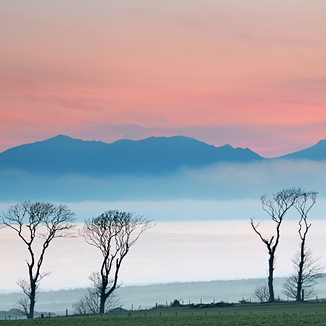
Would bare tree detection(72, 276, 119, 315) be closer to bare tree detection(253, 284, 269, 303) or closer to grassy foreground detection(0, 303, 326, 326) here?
grassy foreground detection(0, 303, 326, 326)

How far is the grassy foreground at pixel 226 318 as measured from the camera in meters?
40.7

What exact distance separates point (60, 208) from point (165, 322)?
25.2 metres

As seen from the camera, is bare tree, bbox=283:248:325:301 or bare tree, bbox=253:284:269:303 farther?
bare tree, bbox=253:284:269:303

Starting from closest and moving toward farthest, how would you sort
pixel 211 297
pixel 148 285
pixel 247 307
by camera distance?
pixel 247 307, pixel 211 297, pixel 148 285

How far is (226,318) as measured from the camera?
44250 mm

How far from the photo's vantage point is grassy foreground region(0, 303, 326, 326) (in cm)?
4071

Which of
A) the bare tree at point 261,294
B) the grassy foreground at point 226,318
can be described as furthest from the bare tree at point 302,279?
the grassy foreground at point 226,318

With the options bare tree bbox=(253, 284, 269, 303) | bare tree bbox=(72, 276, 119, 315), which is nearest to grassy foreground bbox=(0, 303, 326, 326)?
bare tree bbox=(253, 284, 269, 303)

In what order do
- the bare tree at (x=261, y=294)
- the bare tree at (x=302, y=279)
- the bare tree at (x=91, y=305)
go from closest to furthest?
the bare tree at (x=302, y=279)
the bare tree at (x=91, y=305)
the bare tree at (x=261, y=294)

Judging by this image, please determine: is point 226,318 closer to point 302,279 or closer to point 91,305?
point 302,279

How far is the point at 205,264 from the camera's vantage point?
175500 mm

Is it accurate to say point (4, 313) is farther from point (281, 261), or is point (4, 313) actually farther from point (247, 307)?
point (281, 261)

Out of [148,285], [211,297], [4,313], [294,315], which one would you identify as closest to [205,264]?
[148,285]

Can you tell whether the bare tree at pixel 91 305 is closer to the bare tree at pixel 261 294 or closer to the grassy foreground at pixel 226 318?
the grassy foreground at pixel 226 318
